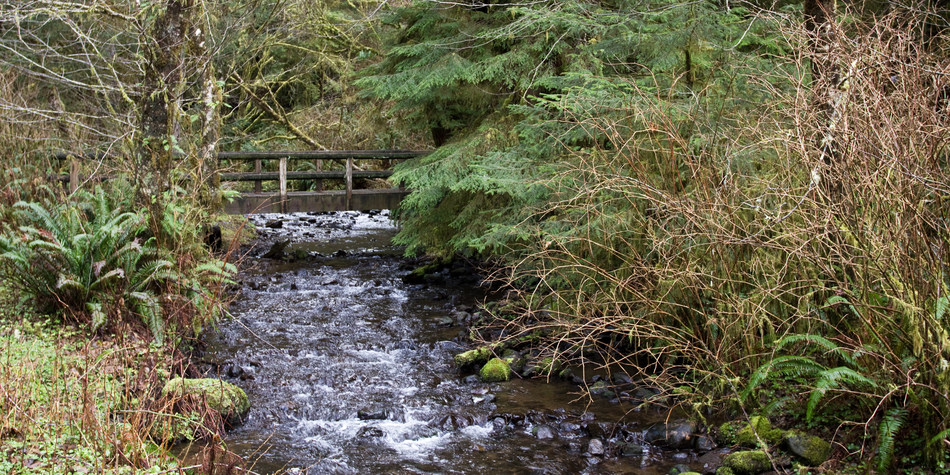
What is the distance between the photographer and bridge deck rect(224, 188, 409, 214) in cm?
1358

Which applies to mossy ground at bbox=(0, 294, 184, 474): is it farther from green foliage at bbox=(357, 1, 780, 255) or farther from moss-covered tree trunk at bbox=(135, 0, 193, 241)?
green foliage at bbox=(357, 1, 780, 255)

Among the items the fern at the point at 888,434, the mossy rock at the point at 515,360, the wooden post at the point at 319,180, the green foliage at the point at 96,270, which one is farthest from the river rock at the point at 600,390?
the wooden post at the point at 319,180

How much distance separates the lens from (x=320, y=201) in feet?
45.8

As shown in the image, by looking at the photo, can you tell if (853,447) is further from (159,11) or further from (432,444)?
(159,11)

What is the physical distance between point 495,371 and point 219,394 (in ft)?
7.98

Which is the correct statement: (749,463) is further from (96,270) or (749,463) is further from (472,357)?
(96,270)

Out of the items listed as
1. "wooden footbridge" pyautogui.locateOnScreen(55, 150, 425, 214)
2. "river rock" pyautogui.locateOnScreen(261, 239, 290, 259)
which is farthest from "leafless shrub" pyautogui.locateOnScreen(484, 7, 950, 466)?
"wooden footbridge" pyautogui.locateOnScreen(55, 150, 425, 214)

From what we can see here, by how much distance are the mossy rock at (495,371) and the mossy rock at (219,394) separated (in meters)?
2.11

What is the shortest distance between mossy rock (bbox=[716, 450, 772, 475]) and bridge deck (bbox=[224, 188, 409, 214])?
9.86 m

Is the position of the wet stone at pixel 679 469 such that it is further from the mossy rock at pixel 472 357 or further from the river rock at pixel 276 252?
the river rock at pixel 276 252

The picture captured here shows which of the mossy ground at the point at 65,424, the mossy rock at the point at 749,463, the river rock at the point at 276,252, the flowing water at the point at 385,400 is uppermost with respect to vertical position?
the mossy ground at the point at 65,424

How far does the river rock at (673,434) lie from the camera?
5.20m

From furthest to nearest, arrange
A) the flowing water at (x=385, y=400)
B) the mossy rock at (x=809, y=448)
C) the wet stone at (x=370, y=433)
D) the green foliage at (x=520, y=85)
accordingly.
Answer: the green foliage at (x=520, y=85) < the wet stone at (x=370, y=433) < the flowing water at (x=385, y=400) < the mossy rock at (x=809, y=448)

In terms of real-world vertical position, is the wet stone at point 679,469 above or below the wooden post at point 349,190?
below
